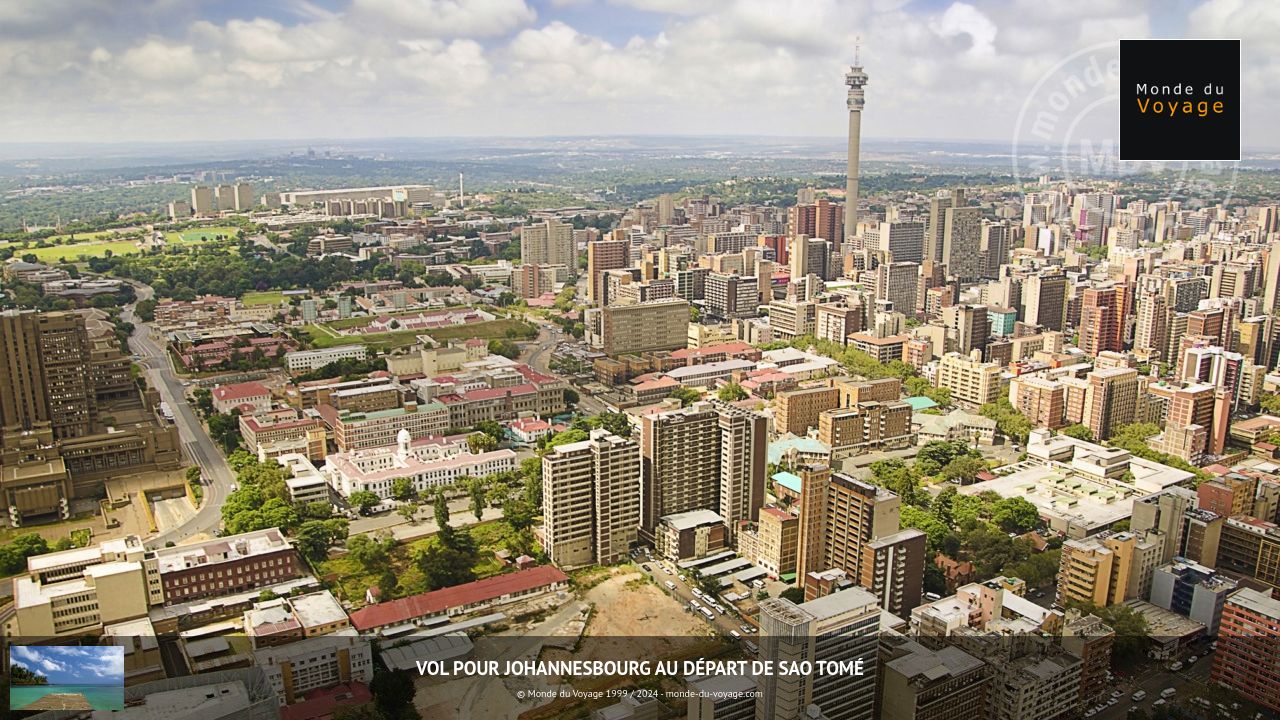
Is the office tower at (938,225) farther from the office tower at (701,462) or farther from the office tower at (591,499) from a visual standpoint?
the office tower at (591,499)

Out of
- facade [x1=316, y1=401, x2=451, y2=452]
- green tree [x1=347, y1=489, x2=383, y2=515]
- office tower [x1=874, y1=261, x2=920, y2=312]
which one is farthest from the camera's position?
office tower [x1=874, y1=261, x2=920, y2=312]

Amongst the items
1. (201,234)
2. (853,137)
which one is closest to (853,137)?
(853,137)

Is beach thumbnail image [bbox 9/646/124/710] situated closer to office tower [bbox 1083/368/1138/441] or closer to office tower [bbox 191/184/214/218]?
office tower [bbox 1083/368/1138/441]

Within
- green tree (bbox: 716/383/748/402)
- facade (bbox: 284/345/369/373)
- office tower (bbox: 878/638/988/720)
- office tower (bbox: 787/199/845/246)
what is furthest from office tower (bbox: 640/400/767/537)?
office tower (bbox: 787/199/845/246)

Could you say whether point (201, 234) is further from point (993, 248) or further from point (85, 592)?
point (85, 592)

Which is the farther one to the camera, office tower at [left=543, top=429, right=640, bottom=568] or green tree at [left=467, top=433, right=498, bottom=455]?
green tree at [left=467, top=433, right=498, bottom=455]

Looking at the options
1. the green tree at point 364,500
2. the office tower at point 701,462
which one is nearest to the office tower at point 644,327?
the green tree at point 364,500
